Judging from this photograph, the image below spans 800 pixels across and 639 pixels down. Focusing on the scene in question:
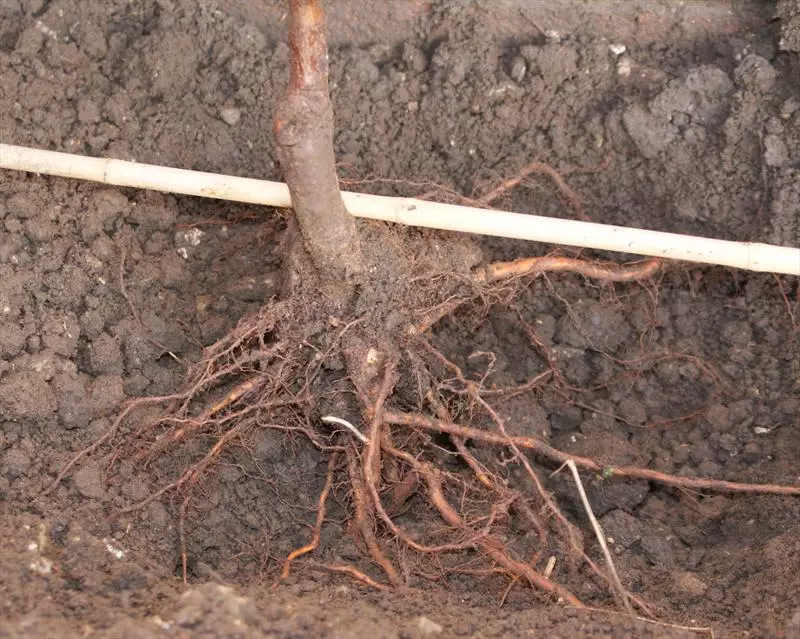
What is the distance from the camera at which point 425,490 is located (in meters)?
2.13

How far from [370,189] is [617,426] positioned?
3.08 feet

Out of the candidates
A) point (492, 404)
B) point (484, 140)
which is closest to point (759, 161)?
point (484, 140)

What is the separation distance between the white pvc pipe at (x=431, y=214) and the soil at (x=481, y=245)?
0.40ft

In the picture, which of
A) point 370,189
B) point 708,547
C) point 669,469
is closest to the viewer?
point 708,547

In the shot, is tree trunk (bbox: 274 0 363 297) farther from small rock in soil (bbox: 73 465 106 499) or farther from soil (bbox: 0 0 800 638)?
small rock in soil (bbox: 73 465 106 499)

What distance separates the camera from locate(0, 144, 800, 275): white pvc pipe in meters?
2.15

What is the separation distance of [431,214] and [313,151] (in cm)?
40

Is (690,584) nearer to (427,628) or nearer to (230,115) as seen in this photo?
(427,628)

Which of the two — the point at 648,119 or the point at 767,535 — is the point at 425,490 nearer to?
the point at 767,535

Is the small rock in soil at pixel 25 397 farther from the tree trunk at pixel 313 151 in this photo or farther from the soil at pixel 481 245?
the tree trunk at pixel 313 151

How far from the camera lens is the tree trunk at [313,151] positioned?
1.76 metres

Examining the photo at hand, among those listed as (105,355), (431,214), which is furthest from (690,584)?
(105,355)

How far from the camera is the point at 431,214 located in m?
2.15

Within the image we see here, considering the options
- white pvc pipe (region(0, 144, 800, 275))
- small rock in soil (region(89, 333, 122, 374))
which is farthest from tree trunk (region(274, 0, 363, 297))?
small rock in soil (region(89, 333, 122, 374))
